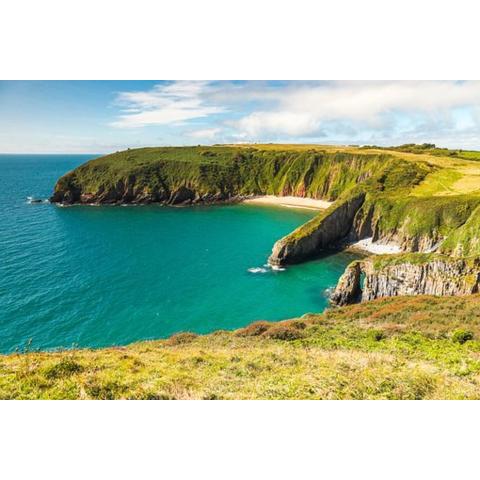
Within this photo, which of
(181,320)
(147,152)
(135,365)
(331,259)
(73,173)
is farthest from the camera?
(147,152)

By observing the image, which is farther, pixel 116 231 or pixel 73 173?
pixel 73 173

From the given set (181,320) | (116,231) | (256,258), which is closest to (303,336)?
(181,320)

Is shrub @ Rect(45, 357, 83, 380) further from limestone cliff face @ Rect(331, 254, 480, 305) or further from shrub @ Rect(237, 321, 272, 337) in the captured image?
limestone cliff face @ Rect(331, 254, 480, 305)

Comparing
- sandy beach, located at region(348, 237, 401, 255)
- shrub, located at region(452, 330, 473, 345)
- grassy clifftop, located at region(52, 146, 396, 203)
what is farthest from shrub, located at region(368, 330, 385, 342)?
grassy clifftop, located at region(52, 146, 396, 203)

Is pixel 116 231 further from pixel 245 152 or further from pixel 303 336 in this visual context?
pixel 245 152

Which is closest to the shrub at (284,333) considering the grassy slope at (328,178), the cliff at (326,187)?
the cliff at (326,187)

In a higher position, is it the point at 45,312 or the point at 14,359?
the point at 14,359

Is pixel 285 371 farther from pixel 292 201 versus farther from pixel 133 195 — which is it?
pixel 133 195

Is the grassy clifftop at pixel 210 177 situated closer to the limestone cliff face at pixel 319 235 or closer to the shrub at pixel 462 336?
the limestone cliff face at pixel 319 235
